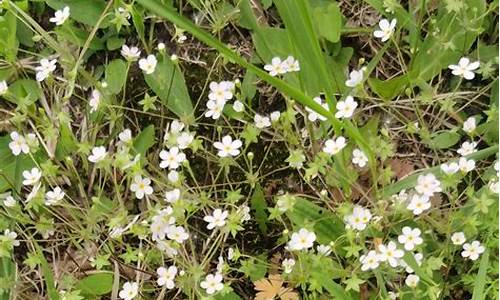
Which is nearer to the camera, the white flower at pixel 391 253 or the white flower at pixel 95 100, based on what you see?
the white flower at pixel 391 253

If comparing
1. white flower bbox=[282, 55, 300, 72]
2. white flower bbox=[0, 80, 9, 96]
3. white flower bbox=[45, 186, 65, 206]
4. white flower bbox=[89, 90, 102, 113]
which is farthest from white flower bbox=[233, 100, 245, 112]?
white flower bbox=[0, 80, 9, 96]

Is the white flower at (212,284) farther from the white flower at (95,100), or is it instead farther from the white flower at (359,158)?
the white flower at (95,100)

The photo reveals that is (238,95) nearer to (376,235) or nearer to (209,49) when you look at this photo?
(209,49)

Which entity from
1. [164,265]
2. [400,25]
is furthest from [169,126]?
[400,25]

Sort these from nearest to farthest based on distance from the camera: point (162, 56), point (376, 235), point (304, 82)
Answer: point (376, 235) → point (304, 82) → point (162, 56)

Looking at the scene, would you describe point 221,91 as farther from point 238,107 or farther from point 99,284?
point 99,284

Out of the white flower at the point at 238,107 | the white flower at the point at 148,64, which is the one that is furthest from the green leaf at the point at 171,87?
the white flower at the point at 238,107

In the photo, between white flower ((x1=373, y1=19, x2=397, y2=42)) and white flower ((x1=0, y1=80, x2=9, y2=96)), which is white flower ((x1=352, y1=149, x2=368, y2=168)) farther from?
white flower ((x1=0, y1=80, x2=9, y2=96))
